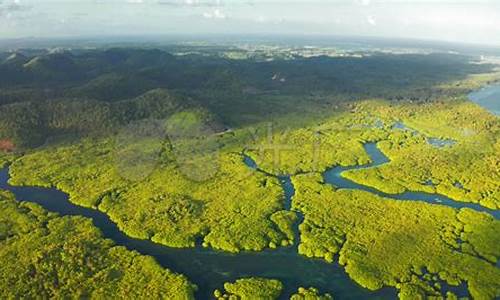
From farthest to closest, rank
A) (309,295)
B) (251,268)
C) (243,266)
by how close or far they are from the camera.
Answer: (243,266), (251,268), (309,295)

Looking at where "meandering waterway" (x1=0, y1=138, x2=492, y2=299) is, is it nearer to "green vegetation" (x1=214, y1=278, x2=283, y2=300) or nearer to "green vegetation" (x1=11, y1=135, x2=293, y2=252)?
"green vegetation" (x1=214, y1=278, x2=283, y2=300)

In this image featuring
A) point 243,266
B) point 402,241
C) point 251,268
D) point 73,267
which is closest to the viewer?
point 73,267

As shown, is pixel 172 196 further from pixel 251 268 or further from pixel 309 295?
pixel 309 295

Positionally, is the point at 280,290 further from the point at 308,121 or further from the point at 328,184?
the point at 308,121

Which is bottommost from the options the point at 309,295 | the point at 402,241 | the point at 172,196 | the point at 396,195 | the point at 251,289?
the point at 309,295

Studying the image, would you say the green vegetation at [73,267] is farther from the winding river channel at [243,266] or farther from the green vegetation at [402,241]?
the green vegetation at [402,241]

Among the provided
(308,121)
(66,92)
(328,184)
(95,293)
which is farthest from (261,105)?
(95,293)

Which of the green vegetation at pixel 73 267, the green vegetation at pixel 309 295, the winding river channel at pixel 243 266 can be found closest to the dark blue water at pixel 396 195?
the winding river channel at pixel 243 266

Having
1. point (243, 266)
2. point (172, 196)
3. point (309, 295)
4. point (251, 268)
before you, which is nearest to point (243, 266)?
point (243, 266)
